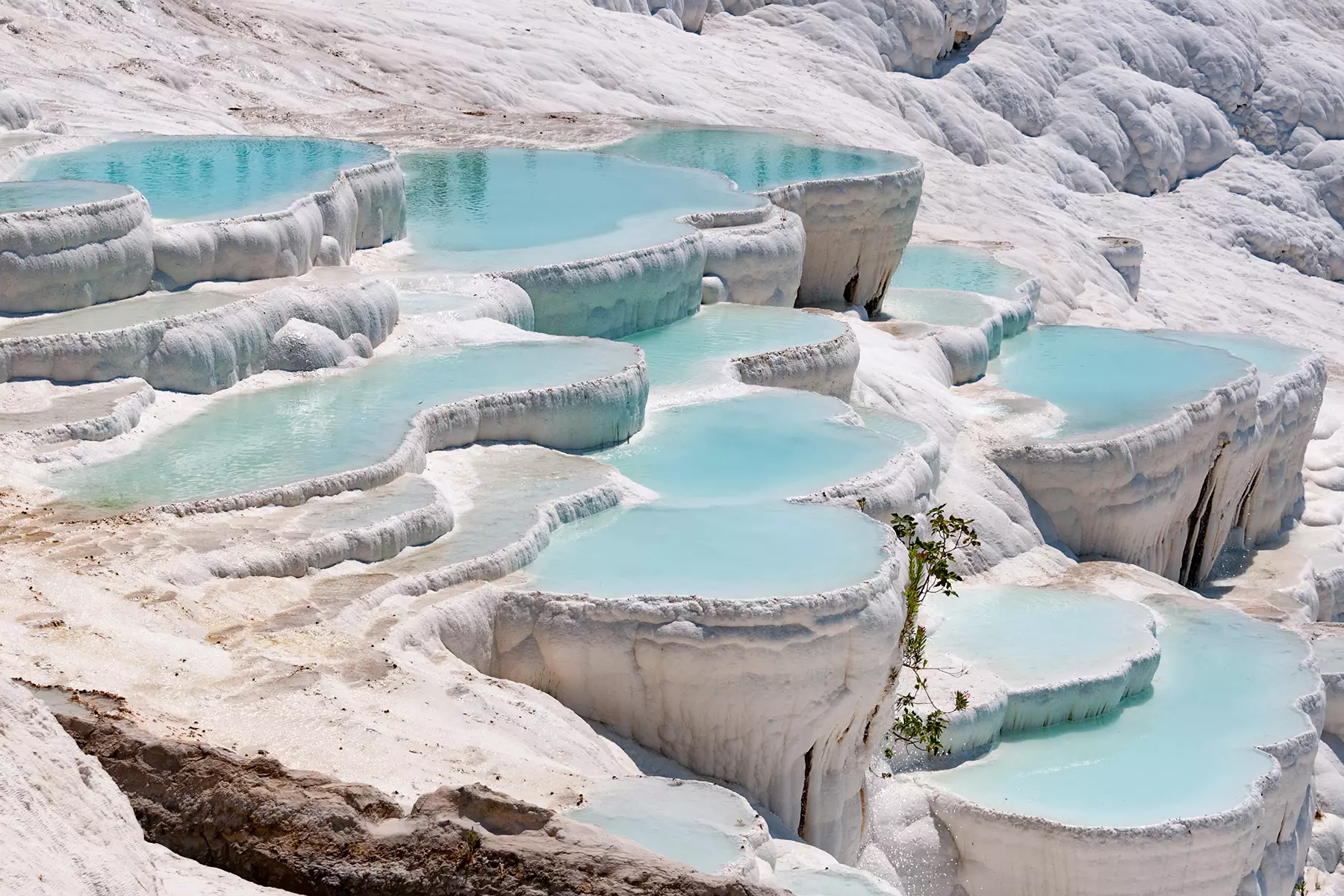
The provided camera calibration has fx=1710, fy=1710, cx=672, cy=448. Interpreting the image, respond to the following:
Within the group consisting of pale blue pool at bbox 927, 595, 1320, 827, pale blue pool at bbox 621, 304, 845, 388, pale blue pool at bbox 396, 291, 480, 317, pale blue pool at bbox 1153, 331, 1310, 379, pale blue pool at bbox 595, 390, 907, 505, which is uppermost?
pale blue pool at bbox 396, 291, 480, 317

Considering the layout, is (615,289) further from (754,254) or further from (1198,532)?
(1198,532)

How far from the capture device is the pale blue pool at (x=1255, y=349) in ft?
48.9

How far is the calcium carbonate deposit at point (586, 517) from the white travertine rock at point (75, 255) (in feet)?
0.09

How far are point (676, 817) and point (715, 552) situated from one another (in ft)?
7.59

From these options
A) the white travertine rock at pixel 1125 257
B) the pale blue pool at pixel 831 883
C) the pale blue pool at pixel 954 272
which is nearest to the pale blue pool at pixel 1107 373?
the pale blue pool at pixel 954 272

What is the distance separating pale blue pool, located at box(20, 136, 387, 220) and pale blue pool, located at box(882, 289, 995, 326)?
4.85 metres

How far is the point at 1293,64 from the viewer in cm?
3131

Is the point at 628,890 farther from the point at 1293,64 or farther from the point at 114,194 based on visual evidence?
the point at 1293,64

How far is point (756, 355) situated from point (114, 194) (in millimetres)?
4113

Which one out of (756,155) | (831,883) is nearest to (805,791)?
(831,883)

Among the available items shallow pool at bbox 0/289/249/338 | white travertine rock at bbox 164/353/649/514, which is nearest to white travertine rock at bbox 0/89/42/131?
shallow pool at bbox 0/289/249/338

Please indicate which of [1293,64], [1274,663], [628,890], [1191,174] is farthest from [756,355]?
[1293,64]

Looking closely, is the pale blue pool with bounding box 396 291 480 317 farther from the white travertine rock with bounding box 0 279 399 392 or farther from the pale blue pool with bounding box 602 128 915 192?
the pale blue pool with bounding box 602 128 915 192

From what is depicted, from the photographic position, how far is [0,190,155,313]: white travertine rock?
9.23 metres
